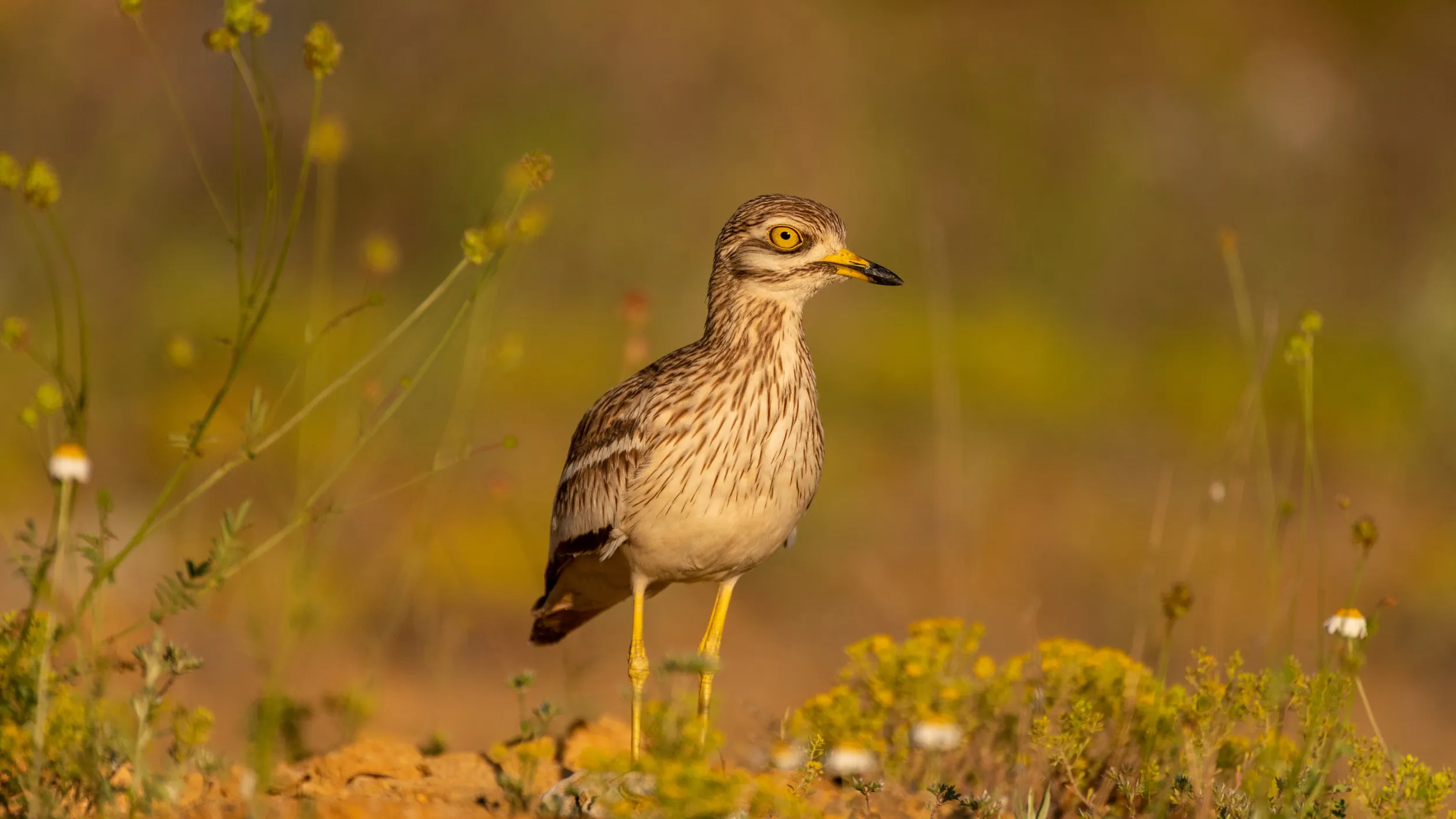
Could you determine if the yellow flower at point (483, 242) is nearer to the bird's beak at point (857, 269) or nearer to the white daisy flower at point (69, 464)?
the white daisy flower at point (69, 464)

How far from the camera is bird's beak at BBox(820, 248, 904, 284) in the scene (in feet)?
15.5

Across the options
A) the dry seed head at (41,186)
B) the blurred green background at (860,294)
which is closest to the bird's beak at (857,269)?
the blurred green background at (860,294)

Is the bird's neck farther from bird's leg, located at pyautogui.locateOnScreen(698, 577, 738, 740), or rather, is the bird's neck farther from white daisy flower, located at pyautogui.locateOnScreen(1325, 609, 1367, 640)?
white daisy flower, located at pyautogui.locateOnScreen(1325, 609, 1367, 640)

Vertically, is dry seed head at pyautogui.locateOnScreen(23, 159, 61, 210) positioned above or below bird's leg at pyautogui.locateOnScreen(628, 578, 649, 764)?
above

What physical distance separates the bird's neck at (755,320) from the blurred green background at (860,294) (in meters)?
0.56

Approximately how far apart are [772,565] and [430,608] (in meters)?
2.33

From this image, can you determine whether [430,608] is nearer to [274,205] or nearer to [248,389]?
[248,389]

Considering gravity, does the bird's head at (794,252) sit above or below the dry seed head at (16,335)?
above

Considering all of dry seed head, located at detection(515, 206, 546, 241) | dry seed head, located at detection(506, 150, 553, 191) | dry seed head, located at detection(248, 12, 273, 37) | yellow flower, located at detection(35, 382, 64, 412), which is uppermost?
dry seed head, located at detection(248, 12, 273, 37)

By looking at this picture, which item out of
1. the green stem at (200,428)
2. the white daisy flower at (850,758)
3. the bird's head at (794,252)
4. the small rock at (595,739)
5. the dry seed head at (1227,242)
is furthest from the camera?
the small rock at (595,739)

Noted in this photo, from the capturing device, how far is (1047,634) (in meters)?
9.39

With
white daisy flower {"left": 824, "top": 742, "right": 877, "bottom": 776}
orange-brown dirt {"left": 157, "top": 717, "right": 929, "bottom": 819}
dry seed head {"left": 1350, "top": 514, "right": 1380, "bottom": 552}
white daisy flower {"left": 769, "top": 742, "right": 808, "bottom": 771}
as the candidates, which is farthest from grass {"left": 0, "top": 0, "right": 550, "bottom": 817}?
dry seed head {"left": 1350, "top": 514, "right": 1380, "bottom": 552}

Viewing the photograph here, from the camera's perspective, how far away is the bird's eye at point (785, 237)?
4.79 metres

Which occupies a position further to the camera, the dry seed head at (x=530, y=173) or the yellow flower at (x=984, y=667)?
the yellow flower at (x=984, y=667)
